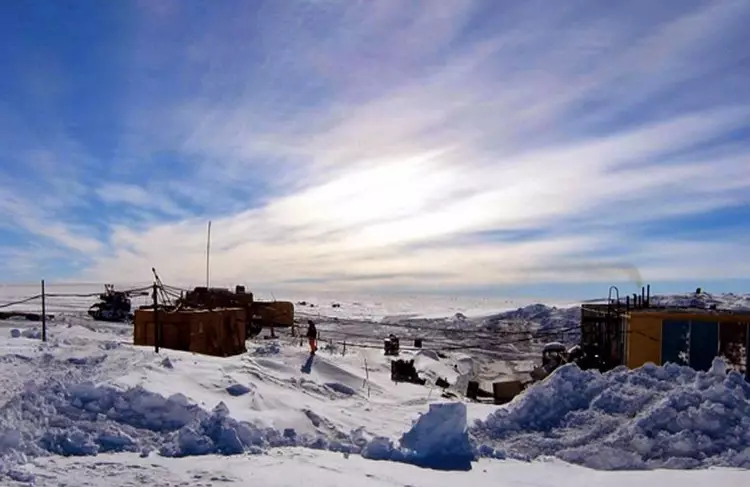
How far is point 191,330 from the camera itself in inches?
691

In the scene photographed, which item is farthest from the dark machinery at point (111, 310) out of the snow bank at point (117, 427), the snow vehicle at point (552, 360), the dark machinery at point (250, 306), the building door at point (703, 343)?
the building door at point (703, 343)

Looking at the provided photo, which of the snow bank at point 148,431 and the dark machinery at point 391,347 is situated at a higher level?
the snow bank at point 148,431

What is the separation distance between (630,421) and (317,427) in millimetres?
5113

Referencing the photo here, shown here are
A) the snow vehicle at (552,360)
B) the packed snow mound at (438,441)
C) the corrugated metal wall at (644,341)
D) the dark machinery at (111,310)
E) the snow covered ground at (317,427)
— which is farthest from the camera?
the dark machinery at (111,310)

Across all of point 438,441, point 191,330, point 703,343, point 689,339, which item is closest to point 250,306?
point 191,330

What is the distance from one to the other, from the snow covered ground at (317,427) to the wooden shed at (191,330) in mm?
3358

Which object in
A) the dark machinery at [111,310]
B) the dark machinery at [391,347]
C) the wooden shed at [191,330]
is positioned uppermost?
the wooden shed at [191,330]

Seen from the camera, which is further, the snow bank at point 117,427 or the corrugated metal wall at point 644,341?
the corrugated metal wall at point 644,341

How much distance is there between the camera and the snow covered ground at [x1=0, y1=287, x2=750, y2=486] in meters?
7.15

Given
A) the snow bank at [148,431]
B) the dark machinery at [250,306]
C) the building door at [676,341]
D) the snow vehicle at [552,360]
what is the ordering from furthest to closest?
1. the dark machinery at [250,306]
2. the snow vehicle at [552,360]
3. the building door at [676,341]
4. the snow bank at [148,431]

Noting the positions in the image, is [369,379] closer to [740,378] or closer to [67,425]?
[740,378]

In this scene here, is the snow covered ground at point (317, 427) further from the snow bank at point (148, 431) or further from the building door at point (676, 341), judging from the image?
the building door at point (676, 341)

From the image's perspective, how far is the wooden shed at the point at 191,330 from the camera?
17484 mm

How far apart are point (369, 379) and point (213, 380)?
21.7ft
